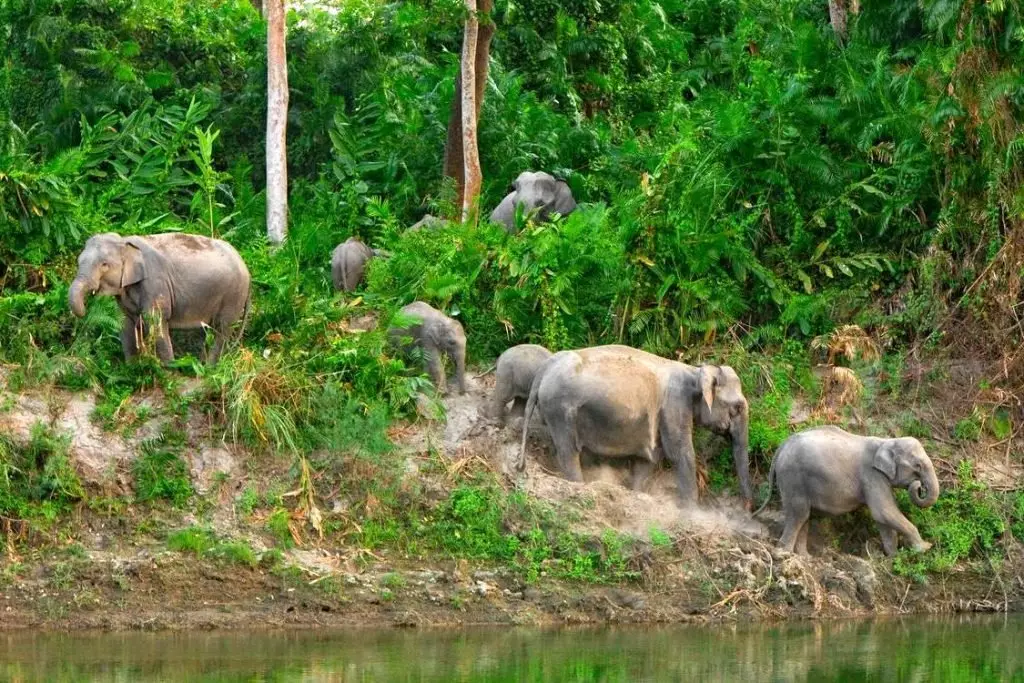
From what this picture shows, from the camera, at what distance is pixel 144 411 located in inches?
653

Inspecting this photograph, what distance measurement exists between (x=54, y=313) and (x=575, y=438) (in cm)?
500

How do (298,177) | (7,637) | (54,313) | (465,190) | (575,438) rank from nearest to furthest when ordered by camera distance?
(7,637), (575,438), (54,313), (465,190), (298,177)

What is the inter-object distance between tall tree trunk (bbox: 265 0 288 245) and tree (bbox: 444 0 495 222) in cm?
186

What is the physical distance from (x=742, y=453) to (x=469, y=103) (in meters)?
5.64

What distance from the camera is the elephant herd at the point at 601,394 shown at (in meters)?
16.0

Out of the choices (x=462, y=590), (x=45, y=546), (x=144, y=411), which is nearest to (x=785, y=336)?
(x=462, y=590)

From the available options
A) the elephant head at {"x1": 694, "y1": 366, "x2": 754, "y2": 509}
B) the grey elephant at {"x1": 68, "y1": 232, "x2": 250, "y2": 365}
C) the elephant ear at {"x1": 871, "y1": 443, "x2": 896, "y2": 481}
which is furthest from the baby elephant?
the elephant ear at {"x1": 871, "y1": 443, "x2": 896, "y2": 481}

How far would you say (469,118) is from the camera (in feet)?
66.8

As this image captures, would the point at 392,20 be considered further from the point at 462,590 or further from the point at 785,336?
the point at 462,590

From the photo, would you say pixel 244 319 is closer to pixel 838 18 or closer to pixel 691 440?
pixel 691 440

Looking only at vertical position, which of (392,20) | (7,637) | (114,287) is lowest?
(7,637)

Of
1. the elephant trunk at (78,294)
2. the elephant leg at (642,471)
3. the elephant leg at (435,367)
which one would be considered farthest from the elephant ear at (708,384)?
the elephant trunk at (78,294)

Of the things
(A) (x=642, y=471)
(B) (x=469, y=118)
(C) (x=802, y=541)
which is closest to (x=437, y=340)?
(A) (x=642, y=471)

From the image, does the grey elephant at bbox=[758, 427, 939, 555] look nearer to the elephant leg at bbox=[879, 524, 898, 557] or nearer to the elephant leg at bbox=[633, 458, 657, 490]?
the elephant leg at bbox=[879, 524, 898, 557]
